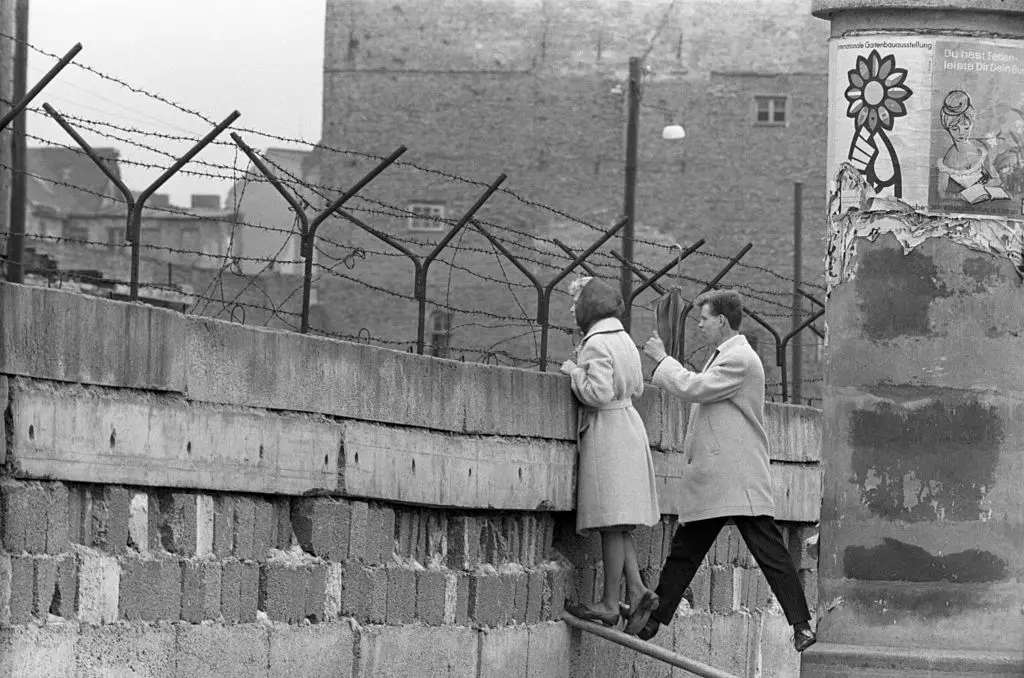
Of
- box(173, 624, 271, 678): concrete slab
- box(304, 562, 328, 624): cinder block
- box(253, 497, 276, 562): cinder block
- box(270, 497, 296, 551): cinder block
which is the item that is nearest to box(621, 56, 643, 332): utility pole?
box(304, 562, 328, 624): cinder block

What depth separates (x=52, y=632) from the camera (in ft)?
20.1

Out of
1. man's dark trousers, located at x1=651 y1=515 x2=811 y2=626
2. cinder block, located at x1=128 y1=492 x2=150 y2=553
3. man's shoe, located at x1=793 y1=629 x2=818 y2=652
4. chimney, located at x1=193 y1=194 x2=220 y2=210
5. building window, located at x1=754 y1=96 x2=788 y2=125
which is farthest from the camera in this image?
chimney, located at x1=193 y1=194 x2=220 y2=210

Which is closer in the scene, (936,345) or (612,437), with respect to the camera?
(936,345)

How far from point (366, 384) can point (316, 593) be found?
0.88 meters

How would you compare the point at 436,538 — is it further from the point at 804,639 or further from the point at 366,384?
the point at 804,639

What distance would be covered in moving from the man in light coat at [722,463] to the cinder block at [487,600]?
2.64ft

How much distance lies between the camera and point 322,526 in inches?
304

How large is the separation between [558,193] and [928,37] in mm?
40233

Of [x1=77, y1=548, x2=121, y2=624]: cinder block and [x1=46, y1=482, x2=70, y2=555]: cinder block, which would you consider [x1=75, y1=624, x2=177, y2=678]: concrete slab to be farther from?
[x1=46, y1=482, x2=70, y2=555]: cinder block

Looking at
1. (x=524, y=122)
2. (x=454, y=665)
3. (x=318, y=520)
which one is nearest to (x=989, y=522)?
(x=454, y=665)

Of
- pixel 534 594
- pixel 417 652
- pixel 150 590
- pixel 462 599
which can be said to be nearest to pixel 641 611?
pixel 534 594

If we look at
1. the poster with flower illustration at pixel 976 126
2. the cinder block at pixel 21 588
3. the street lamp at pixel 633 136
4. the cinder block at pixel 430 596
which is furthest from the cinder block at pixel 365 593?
the street lamp at pixel 633 136

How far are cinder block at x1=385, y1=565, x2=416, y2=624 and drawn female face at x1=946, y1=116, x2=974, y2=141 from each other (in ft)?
9.77

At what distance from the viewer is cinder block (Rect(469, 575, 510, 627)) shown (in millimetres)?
8930
